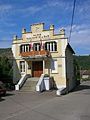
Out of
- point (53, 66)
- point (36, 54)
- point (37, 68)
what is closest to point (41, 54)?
point (36, 54)

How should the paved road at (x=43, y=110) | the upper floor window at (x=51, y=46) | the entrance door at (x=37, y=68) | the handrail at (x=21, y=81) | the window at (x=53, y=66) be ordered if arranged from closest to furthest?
the paved road at (x=43, y=110)
the handrail at (x=21, y=81)
the window at (x=53, y=66)
the upper floor window at (x=51, y=46)
the entrance door at (x=37, y=68)

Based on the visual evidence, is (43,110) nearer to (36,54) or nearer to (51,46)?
(36,54)

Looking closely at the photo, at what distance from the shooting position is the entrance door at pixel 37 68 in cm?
3753

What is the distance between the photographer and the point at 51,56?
3584 cm

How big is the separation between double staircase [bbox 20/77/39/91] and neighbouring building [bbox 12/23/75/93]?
177 cm

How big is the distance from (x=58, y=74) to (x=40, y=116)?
20.6 meters

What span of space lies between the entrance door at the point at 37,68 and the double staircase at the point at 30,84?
1469mm

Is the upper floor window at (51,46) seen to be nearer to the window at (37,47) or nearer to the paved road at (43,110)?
the window at (37,47)

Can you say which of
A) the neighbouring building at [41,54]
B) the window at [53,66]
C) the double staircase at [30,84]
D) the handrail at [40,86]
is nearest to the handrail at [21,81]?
the double staircase at [30,84]

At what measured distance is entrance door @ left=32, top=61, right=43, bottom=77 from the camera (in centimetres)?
3753

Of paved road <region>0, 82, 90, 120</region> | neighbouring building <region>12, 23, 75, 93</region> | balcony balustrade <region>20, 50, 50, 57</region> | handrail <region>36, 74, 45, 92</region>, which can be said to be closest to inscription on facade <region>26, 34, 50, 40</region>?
neighbouring building <region>12, 23, 75, 93</region>

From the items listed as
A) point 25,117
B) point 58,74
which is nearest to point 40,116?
point 25,117

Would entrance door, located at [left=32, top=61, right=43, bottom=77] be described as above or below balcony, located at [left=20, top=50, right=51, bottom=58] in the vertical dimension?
below

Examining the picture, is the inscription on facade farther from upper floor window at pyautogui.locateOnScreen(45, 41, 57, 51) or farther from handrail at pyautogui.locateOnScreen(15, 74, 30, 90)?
handrail at pyautogui.locateOnScreen(15, 74, 30, 90)
